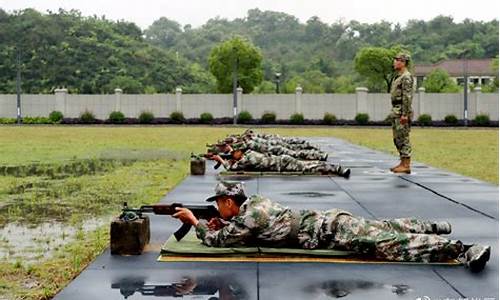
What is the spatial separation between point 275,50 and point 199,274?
89.1 metres

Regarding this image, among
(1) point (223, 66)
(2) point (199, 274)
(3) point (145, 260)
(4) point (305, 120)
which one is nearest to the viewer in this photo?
(2) point (199, 274)

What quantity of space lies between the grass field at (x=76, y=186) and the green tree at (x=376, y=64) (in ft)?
107

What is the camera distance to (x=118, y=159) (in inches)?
725

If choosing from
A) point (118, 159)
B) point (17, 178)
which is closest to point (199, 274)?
point (17, 178)

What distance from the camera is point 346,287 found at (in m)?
4.95

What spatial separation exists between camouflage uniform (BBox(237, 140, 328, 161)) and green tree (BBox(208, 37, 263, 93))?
38693 mm

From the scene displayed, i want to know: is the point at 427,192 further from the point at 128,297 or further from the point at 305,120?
the point at 305,120

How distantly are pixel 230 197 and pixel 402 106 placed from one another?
7698 mm

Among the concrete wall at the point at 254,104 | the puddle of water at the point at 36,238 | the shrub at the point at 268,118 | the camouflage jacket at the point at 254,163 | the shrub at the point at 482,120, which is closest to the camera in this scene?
the puddle of water at the point at 36,238

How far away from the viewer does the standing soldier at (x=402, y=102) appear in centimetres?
1225

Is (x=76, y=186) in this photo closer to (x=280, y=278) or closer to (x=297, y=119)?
(x=280, y=278)

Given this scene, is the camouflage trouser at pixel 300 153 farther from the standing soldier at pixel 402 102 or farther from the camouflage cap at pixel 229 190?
the camouflage cap at pixel 229 190

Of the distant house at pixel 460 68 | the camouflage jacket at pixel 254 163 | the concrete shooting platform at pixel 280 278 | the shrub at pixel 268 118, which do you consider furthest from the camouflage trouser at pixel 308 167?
the distant house at pixel 460 68

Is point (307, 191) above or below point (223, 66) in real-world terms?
below
